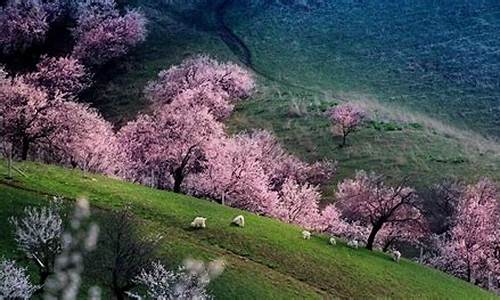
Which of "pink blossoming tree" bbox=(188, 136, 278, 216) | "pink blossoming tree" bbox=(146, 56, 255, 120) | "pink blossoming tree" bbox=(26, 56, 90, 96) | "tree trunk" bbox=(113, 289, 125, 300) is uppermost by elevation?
"pink blossoming tree" bbox=(146, 56, 255, 120)

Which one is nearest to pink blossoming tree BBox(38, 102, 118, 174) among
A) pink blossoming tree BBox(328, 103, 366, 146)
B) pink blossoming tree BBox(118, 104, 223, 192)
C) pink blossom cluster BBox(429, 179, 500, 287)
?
pink blossoming tree BBox(118, 104, 223, 192)

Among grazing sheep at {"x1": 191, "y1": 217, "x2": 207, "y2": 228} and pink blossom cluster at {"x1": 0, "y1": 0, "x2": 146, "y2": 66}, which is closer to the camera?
grazing sheep at {"x1": 191, "y1": 217, "x2": 207, "y2": 228}

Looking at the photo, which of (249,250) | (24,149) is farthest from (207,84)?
(249,250)

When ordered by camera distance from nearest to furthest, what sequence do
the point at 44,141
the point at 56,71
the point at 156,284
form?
the point at 156,284 → the point at 44,141 → the point at 56,71

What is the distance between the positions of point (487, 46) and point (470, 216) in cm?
4930

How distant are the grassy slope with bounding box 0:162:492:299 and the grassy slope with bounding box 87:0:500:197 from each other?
30265 mm

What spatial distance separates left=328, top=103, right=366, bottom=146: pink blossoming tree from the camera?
263ft

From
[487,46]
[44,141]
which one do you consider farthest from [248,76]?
[44,141]

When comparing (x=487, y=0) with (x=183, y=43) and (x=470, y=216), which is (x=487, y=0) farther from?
(x=470, y=216)

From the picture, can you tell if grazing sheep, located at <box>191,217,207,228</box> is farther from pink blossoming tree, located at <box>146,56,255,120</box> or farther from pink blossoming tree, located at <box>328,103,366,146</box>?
pink blossoming tree, located at <box>328,103,366,146</box>

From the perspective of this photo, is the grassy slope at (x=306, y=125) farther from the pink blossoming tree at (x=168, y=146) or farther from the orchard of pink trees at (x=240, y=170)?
the pink blossoming tree at (x=168, y=146)

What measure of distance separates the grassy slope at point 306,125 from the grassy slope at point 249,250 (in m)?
30.3

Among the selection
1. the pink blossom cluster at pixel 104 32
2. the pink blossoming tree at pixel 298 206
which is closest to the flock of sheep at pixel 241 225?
the pink blossoming tree at pixel 298 206

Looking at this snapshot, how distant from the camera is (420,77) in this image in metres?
97.4
